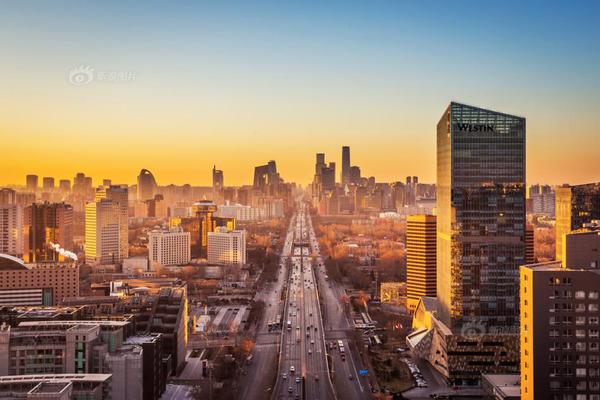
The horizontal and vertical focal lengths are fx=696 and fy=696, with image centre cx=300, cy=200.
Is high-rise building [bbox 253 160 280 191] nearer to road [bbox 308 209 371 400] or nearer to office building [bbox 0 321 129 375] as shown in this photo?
road [bbox 308 209 371 400]

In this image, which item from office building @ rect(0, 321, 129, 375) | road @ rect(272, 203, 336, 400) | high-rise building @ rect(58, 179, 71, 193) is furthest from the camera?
high-rise building @ rect(58, 179, 71, 193)

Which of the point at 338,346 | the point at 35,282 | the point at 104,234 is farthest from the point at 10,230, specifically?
the point at 338,346

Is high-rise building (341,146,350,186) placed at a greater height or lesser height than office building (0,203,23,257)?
greater

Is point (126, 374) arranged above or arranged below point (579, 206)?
below

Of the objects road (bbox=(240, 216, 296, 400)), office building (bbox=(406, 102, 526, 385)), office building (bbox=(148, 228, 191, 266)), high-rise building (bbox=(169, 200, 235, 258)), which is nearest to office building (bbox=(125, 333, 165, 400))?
road (bbox=(240, 216, 296, 400))

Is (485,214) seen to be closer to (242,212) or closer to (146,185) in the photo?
(242,212)

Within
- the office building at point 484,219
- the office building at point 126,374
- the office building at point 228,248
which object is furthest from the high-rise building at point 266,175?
the office building at point 126,374
